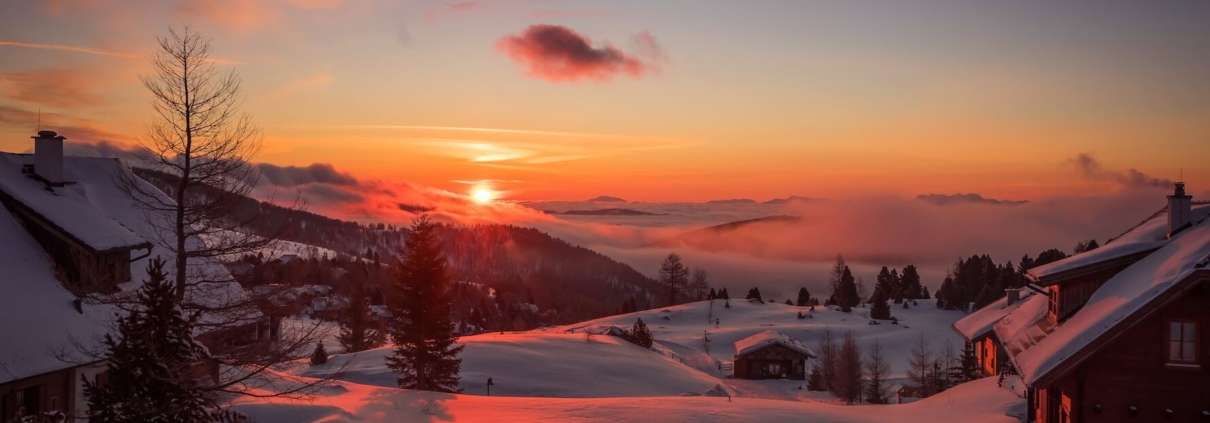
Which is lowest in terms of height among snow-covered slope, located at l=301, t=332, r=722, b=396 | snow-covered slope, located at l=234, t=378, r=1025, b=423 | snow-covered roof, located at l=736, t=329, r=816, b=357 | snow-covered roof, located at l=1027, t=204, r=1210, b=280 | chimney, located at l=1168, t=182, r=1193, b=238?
snow-covered roof, located at l=736, t=329, r=816, b=357

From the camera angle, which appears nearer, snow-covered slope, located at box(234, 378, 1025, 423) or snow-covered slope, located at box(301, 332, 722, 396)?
snow-covered slope, located at box(234, 378, 1025, 423)

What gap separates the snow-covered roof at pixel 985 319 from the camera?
4131cm

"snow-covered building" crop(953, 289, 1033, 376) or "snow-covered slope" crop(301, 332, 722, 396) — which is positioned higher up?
"snow-covered building" crop(953, 289, 1033, 376)

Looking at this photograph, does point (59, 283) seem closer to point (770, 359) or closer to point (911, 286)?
point (770, 359)

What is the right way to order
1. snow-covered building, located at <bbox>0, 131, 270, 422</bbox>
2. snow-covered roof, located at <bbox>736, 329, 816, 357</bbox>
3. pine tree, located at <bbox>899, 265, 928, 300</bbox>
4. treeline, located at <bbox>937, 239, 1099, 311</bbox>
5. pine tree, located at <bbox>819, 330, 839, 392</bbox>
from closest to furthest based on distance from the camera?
snow-covered building, located at <bbox>0, 131, 270, 422</bbox>
pine tree, located at <bbox>819, 330, 839, 392</bbox>
snow-covered roof, located at <bbox>736, 329, 816, 357</bbox>
treeline, located at <bbox>937, 239, 1099, 311</bbox>
pine tree, located at <bbox>899, 265, 928, 300</bbox>

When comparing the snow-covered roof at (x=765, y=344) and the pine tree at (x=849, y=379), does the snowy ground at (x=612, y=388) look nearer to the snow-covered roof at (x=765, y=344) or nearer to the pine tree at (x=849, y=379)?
the pine tree at (x=849, y=379)

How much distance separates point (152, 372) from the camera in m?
13.6

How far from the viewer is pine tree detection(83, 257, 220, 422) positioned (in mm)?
13445

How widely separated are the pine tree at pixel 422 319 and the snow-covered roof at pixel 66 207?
17.8 metres

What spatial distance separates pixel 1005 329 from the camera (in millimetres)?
27625

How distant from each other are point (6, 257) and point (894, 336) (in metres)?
102

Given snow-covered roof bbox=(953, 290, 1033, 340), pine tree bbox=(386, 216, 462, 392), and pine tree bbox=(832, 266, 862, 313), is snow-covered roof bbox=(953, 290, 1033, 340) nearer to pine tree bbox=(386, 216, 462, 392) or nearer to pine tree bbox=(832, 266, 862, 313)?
pine tree bbox=(386, 216, 462, 392)

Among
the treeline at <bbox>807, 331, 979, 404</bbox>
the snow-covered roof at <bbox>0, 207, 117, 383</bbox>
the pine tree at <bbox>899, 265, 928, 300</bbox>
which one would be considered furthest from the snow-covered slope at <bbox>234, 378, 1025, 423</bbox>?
Result: the pine tree at <bbox>899, 265, 928, 300</bbox>

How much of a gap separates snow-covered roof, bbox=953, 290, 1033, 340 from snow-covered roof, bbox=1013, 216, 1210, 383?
1886cm
